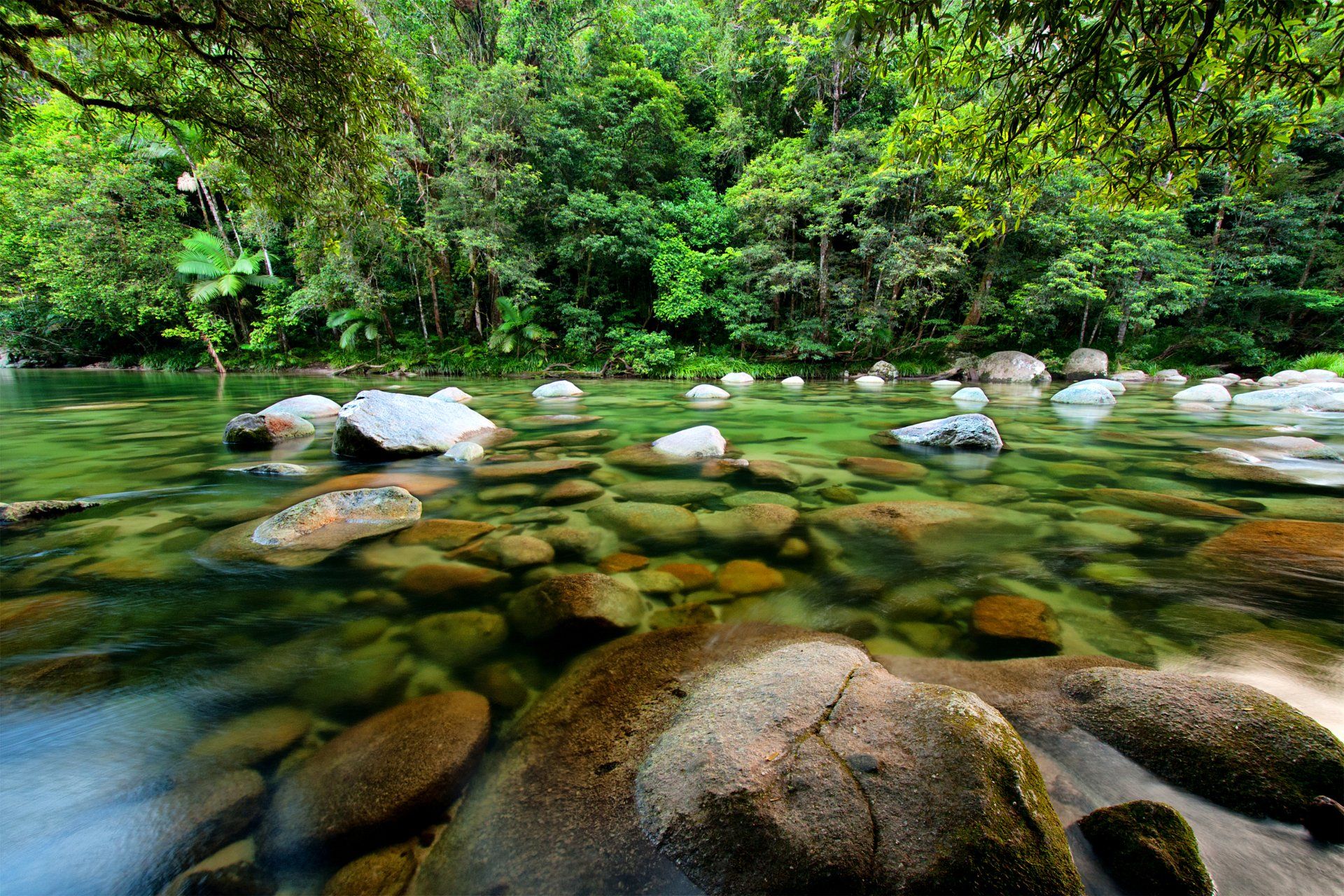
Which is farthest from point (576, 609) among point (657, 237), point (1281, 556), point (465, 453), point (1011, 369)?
point (1011, 369)

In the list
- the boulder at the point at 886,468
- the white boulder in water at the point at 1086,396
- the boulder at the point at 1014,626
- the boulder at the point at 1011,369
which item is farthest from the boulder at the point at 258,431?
the boulder at the point at 1011,369

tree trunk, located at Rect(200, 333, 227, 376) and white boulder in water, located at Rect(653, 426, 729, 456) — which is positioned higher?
tree trunk, located at Rect(200, 333, 227, 376)

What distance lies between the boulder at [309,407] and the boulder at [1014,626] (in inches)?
291

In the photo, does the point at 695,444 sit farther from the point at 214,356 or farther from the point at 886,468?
the point at 214,356

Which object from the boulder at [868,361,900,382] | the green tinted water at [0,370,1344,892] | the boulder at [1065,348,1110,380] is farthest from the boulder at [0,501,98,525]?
the boulder at [1065,348,1110,380]

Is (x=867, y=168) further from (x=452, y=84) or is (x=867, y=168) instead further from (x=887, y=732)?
(x=887, y=732)

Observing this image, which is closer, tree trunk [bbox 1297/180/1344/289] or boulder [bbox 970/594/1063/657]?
boulder [bbox 970/594/1063/657]

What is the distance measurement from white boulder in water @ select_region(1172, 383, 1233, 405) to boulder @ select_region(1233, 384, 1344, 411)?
1.18ft

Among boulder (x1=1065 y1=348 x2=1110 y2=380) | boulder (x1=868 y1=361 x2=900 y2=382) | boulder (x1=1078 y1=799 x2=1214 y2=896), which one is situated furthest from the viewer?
boulder (x1=1065 y1=348 x2=1110 y2=380)

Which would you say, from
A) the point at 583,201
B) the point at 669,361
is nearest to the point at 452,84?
the point at 583,201

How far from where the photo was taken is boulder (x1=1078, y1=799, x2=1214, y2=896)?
941 millimetres

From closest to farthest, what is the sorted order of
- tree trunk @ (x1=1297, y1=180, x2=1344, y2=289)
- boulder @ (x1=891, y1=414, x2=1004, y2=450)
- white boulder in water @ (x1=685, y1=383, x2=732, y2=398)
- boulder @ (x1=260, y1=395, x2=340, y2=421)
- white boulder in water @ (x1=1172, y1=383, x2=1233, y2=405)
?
boulder @ (x1=891, y1=414, x2=1004, y2=450)
boulder @ (x1=260, y1=395, x2=340, y2=421)
white boulder in water @ (x1=1172, y1=383, x2=1233, y2=405)
white boulder in water @ (x1=685, y1=383, x2=732, y2=398)
tree trunk @ (x1=1297, y1=180, x2=1344, y2=289)

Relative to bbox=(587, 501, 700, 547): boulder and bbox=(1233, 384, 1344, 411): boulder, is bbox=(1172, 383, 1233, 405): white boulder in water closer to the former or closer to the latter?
bbox=(1233, 384, 1344, 411): boulder

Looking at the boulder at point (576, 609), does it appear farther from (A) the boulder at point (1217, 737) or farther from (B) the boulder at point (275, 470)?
(B) the boulder at point (275, 470)
